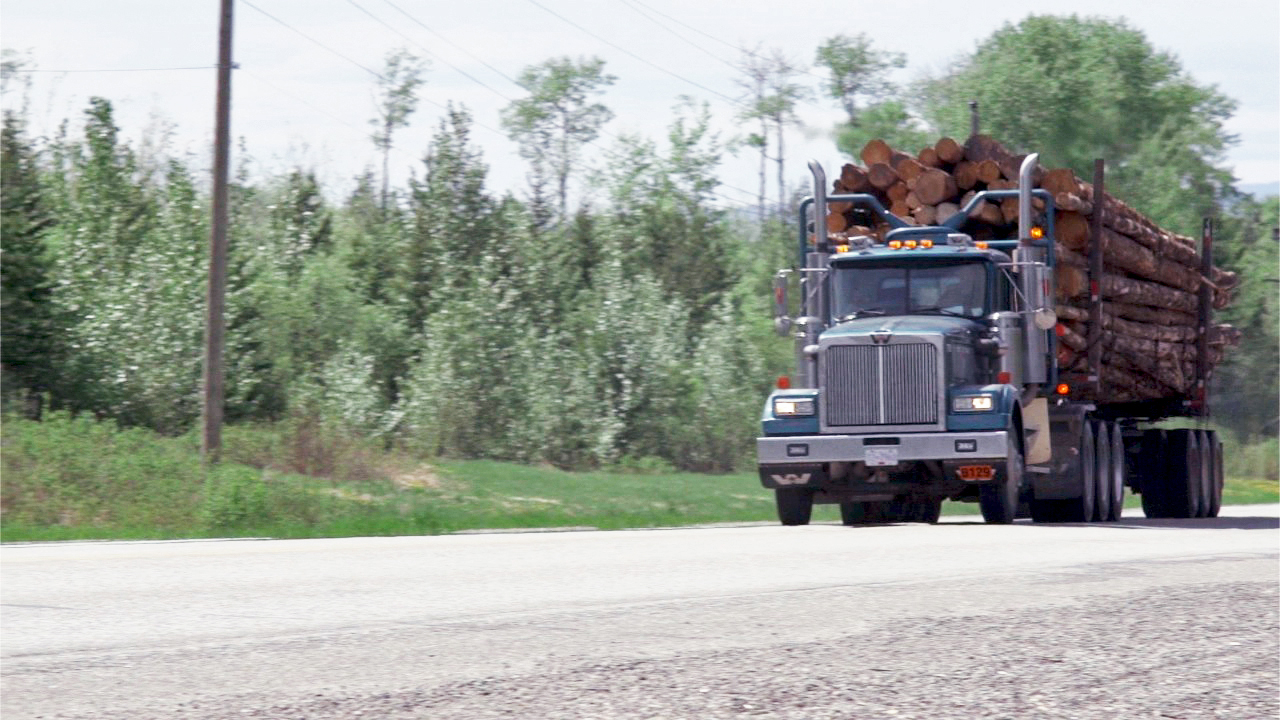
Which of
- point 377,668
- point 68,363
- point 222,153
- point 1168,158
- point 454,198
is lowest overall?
point 377,668

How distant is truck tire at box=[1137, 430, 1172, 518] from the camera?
90.4ft

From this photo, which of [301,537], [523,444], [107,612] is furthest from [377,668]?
[523,444]

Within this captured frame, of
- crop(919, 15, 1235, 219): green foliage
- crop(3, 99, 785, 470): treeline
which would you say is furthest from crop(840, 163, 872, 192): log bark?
crop(919, 15, 1235, 219): green foliage

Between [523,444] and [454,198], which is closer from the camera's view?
[523,444]

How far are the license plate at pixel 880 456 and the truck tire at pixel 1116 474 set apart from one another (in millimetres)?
5703

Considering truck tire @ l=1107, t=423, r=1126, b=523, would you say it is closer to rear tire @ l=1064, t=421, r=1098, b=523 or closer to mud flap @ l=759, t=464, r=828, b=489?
rear tire @ l=1064, t=421, r=1098, b=523

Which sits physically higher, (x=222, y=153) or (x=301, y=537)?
(x=222, y=153)

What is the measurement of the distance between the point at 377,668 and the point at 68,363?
101 ft

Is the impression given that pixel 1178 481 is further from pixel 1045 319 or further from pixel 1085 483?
pixel 1045 319

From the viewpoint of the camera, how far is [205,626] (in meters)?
9.73

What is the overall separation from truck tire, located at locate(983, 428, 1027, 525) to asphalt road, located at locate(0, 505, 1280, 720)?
3.66 m

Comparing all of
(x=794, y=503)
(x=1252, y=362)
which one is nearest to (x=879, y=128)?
(x=1252, y=362)

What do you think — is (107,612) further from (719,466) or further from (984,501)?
(719,466)

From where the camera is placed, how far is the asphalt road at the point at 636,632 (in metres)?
7.32
